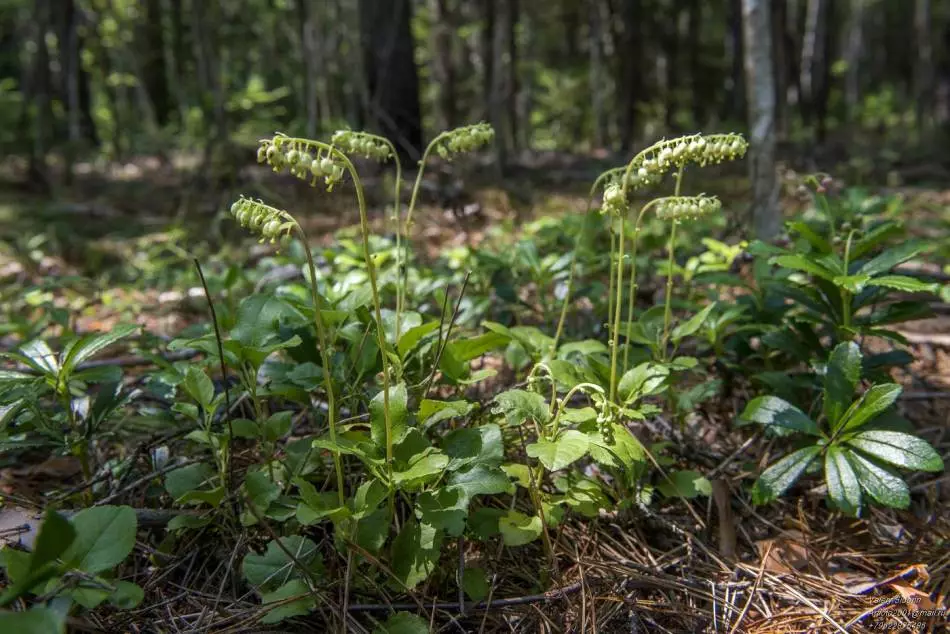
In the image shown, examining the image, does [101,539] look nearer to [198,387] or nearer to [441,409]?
[198,387]

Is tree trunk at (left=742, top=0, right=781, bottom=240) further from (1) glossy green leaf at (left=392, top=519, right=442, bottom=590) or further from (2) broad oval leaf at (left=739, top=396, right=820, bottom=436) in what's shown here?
(1) glossy green leaf at (left=392, top=519, right=442, bottom=590)

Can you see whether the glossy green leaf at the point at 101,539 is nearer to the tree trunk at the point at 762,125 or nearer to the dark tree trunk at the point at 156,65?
the tree trunk at the point at 762,125

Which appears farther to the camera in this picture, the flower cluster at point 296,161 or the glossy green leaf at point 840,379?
the glossy green leaf at point 840,379

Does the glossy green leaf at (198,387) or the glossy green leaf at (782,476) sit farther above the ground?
the glossy green leaf at (198,387)

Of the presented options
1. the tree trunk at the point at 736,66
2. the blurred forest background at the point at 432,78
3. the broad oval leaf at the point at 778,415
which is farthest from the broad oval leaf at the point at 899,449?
the tree trunk at the point at 736,66

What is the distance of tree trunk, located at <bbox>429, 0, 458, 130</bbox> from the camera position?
699 cm

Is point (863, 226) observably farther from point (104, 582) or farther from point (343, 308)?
point (104, 582)

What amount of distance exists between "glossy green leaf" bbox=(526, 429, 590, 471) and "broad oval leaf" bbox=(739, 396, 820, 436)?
0.65 m

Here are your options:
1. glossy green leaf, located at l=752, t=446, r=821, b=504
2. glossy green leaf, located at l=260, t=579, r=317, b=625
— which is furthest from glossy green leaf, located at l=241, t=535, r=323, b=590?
glossy green leaf, located at l=752, t=446, r=821, b=504

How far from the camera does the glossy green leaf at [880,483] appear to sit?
5.36 feet

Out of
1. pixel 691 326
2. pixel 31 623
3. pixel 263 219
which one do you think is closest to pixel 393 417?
pixel 263 219

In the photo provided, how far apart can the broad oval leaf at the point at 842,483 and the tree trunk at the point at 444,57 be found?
18.8 feet

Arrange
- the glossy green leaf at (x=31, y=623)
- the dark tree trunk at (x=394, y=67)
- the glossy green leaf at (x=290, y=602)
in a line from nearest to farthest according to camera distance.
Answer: the glossy green leaf at (x=31, y=623)
the glossy green leaf at (x=290, y=602)
the dark tree trunk at (x=394, y=67)

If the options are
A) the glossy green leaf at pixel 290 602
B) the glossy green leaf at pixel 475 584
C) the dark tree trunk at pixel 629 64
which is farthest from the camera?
the dark tree trunk at pixel 629 64
